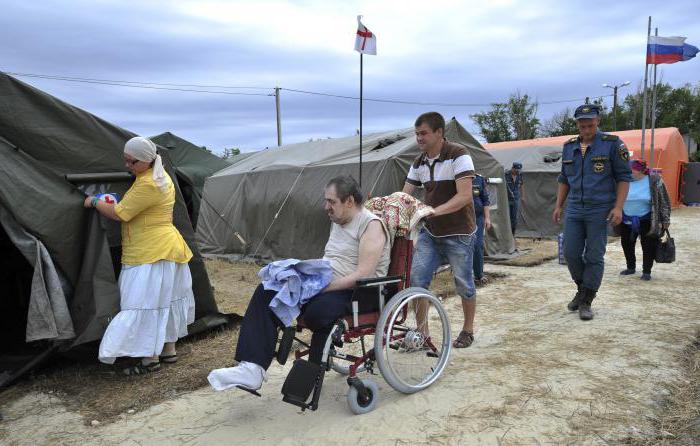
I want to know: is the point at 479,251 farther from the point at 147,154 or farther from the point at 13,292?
the point at 13,292

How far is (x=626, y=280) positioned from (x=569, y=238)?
2174mm

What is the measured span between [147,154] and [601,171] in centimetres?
338

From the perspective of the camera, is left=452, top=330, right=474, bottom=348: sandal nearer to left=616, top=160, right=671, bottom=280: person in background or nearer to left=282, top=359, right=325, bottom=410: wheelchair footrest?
left=282, top=359, right=325, bottom=410: wheelchair footrest

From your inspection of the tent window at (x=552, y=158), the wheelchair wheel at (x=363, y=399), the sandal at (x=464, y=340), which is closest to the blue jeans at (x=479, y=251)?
the sandal at (x=464, y=340)

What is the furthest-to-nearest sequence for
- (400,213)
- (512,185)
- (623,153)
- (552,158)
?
1. (552,158)
2. (512,185)
3. (623,153)
4. (400,213)

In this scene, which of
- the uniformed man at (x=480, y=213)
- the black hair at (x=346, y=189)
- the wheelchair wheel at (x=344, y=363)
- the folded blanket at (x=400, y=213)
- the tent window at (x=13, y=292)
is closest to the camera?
the black hair at (x=346, y=189)

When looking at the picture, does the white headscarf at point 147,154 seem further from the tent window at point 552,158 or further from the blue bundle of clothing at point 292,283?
the tent window at point 552,158

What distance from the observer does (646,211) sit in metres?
5.92

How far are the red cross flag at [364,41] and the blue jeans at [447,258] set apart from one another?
212 centimetres

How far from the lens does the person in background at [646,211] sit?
5.78 metres

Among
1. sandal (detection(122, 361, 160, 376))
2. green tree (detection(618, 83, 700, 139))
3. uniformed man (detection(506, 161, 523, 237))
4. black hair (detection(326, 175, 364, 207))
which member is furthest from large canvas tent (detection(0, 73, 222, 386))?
green tree (detection(618, 83, 700, 139))

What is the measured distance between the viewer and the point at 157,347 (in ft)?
11.1

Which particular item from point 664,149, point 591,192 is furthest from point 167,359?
point 664,149

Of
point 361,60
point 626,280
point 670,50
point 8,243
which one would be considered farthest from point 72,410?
point 670,50
